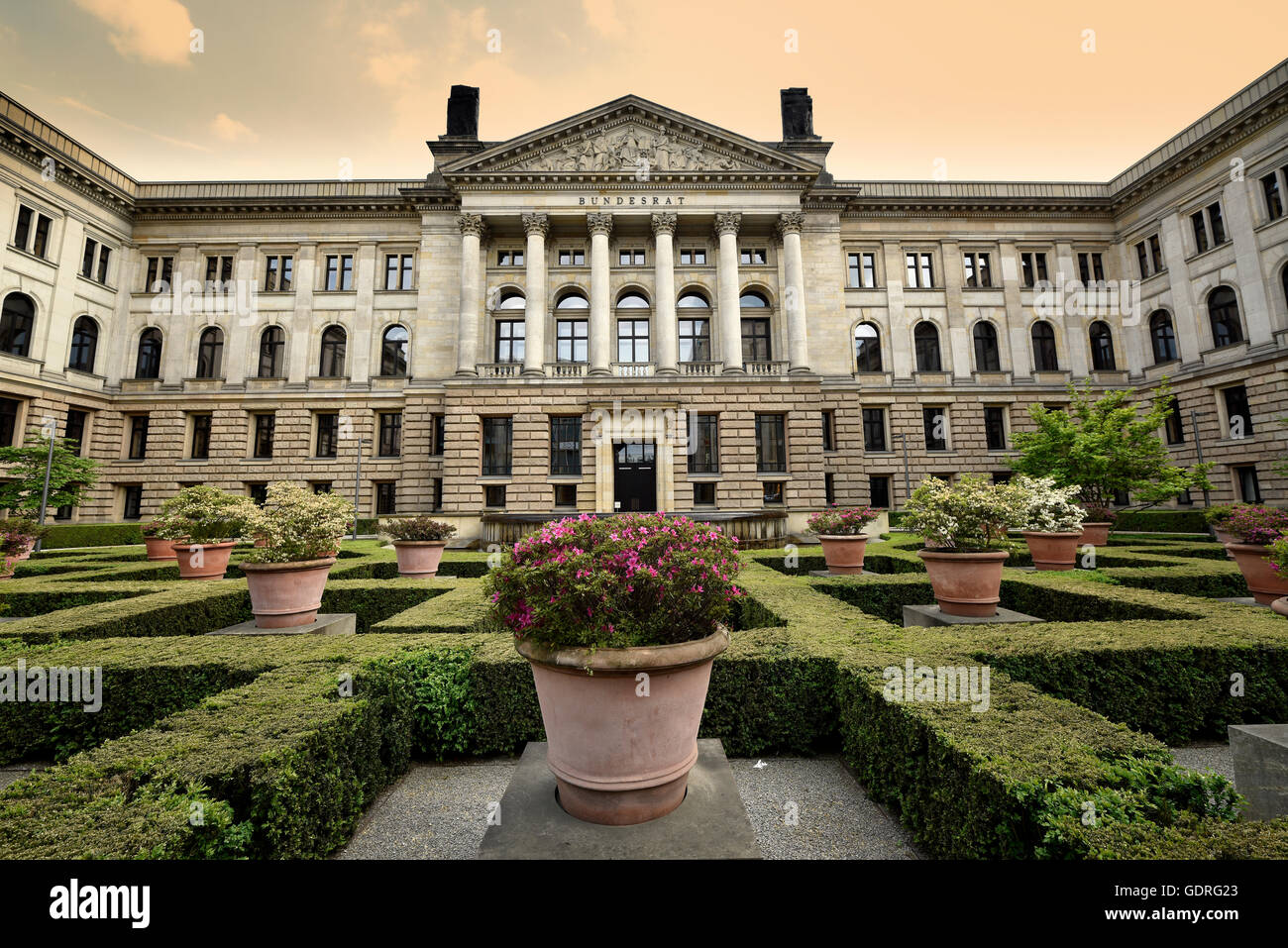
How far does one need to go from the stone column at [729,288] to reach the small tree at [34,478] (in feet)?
99.8

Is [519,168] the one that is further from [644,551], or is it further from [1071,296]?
[1071,296]

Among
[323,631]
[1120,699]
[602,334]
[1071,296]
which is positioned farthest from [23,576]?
[1071,296]

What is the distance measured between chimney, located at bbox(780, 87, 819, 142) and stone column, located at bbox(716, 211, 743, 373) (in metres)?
9.05

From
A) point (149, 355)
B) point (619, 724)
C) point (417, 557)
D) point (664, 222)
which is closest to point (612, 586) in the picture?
point (619, 724)

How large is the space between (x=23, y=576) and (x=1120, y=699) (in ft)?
62.8

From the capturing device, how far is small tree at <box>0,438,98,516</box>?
74.7 feet

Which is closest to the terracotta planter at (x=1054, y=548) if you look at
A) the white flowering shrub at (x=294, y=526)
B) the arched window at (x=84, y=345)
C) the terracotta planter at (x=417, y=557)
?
the terracotta planter at (x=417, y=557)

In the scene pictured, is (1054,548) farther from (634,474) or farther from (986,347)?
(986,347)

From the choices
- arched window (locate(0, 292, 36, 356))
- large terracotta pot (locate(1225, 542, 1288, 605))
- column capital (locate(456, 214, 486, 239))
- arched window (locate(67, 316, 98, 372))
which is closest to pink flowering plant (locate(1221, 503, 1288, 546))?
large terracotta pot (locate(1225, 542, 1288, 605))

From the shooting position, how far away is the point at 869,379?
31922mm

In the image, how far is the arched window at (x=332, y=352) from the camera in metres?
31.5

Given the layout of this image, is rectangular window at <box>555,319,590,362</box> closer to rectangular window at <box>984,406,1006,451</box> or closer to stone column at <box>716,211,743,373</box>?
stone column at <box>716,211,743,373</box>

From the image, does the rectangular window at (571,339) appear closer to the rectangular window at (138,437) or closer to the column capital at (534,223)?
the column capital at (534,223)

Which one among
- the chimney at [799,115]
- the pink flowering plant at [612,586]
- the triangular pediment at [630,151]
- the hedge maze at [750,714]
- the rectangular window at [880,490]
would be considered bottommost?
the hedge maze at [750,714]
